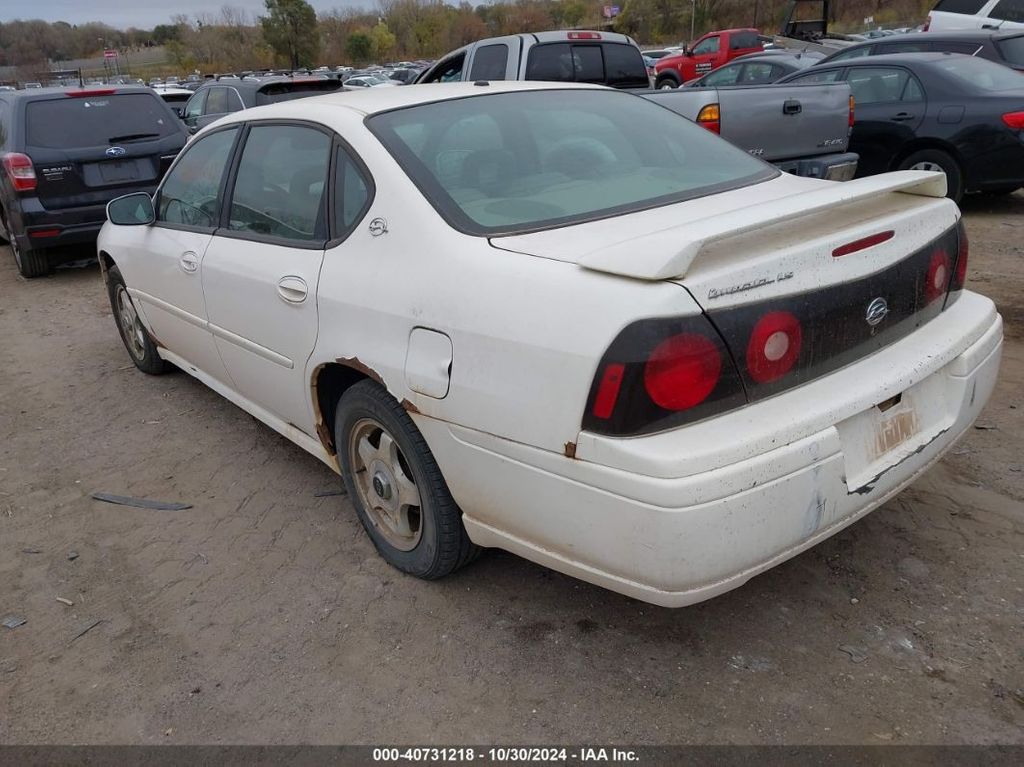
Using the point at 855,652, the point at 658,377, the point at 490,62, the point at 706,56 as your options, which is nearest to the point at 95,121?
the point at 490,62

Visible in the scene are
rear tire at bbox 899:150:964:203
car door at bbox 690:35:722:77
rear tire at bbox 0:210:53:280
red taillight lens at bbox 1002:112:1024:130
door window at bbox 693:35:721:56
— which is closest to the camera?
red taillight lens at bbox 1002:112:1024:130

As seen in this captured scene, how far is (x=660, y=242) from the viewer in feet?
6.73

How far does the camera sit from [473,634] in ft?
8.71

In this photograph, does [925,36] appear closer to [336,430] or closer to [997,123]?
[997,123]

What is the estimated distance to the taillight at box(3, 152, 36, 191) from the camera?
7.39m

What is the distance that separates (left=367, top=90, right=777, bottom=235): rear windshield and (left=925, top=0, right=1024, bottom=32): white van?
41.1 ft

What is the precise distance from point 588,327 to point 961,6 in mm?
15623

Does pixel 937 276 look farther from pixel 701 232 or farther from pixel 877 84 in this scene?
pixel 877 84

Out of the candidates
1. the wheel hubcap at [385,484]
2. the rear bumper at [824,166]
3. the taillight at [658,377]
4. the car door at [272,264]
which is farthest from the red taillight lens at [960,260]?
the rear bumper at [824,166]

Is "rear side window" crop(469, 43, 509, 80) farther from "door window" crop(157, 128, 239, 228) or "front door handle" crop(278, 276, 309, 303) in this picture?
"front door handle" crop(278, 276, 309, 303)

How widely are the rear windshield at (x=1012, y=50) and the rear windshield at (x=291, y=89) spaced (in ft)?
25.3

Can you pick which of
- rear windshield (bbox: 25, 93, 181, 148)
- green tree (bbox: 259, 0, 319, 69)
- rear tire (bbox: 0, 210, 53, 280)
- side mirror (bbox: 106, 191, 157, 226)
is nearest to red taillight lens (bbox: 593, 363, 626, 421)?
side mirror (bbox: 106, 191, 157, 226)

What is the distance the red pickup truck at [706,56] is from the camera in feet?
69.4

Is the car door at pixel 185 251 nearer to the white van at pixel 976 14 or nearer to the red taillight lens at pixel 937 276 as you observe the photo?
the red taillight lens at pixel 937 276
